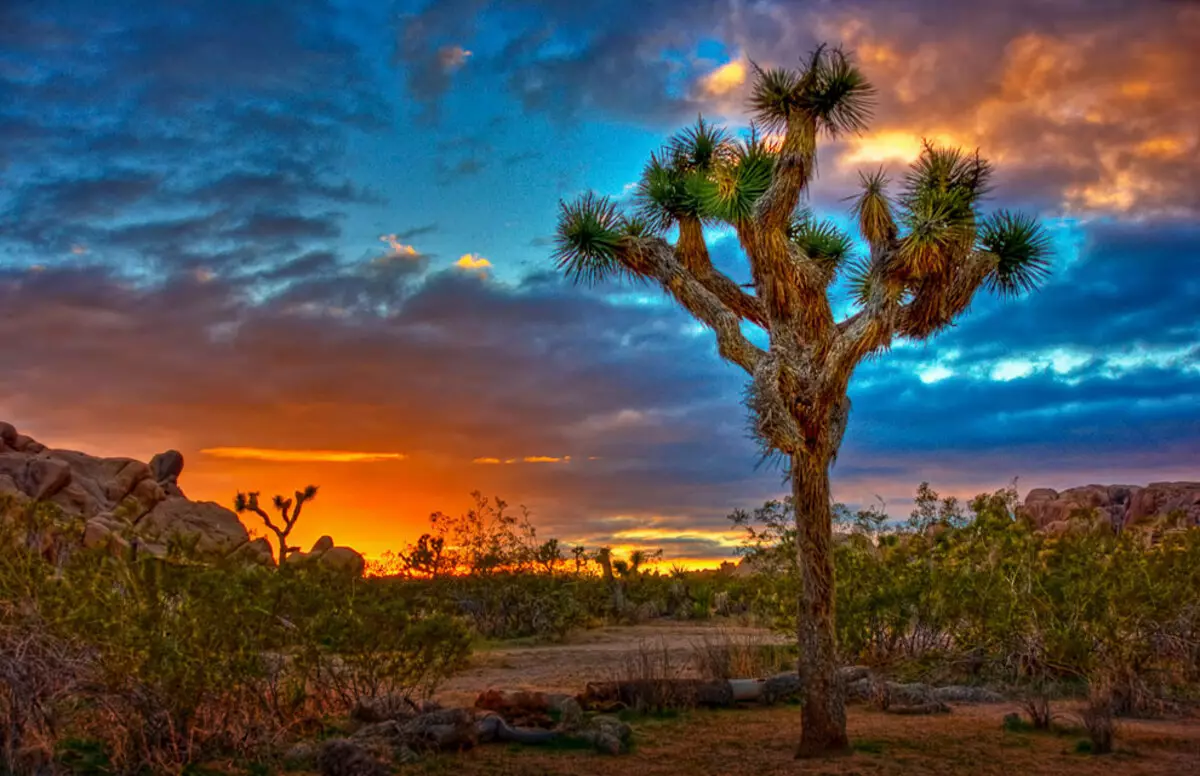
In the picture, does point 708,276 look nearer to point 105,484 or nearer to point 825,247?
point 825,247

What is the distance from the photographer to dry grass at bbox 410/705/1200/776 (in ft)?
32.3

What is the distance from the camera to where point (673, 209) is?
11.6 metres

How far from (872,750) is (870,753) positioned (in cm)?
15

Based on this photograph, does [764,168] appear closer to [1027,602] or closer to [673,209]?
[673,209]

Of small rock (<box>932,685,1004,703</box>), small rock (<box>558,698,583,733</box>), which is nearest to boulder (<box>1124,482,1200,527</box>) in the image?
small rock (<box>932,685,1004,703</box>)

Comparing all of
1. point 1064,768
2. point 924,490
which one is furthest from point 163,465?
point 1064,768

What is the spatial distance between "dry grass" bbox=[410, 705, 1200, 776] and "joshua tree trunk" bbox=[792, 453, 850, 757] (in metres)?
0.29

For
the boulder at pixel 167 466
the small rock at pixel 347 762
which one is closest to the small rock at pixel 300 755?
the small rock at pixel 347 762

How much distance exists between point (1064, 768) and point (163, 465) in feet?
143

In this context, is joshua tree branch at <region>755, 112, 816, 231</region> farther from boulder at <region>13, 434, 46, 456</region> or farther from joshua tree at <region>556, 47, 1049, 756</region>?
boulder at <region>13, 434, 46, 456</region>

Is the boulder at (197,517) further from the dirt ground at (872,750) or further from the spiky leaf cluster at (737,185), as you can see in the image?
the spiky leaf cluster at (737,185)

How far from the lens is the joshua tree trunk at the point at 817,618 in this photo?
32.9ft

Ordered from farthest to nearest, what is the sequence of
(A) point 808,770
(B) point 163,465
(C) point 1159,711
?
(B) point 163,465 < (C) point 1159,711 < (A) point 808,770

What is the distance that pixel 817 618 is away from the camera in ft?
33.0
